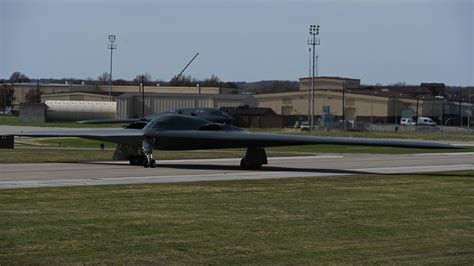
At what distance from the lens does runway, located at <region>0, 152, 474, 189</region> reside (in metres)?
23.1

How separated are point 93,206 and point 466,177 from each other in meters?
14.5

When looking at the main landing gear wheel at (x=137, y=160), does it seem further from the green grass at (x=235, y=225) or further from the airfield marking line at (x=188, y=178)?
the green grass at (x=235, y=225)

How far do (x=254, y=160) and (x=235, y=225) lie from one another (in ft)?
50.7

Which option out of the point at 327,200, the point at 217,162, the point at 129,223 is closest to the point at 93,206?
the point at 129,223

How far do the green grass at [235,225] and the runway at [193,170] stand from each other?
8.33 ft

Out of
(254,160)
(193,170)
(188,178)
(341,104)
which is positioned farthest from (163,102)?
(188,178)

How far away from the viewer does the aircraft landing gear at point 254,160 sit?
97.7 ft

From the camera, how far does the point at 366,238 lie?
13477 millimetres

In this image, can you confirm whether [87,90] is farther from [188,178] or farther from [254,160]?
[188,178]

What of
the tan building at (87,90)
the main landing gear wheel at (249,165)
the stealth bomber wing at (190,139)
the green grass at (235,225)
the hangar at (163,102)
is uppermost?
the tan building at (87,90)

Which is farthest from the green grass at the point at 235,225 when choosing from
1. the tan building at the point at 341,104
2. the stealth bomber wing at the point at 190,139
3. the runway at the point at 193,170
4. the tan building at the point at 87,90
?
the tan building at the point at 87,90

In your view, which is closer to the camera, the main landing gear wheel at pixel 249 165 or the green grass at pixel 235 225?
the green grass at pixel 235 225

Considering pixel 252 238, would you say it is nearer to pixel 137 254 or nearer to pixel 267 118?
pixel 137 254

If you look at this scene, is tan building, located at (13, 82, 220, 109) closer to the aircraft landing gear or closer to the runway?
the runway
